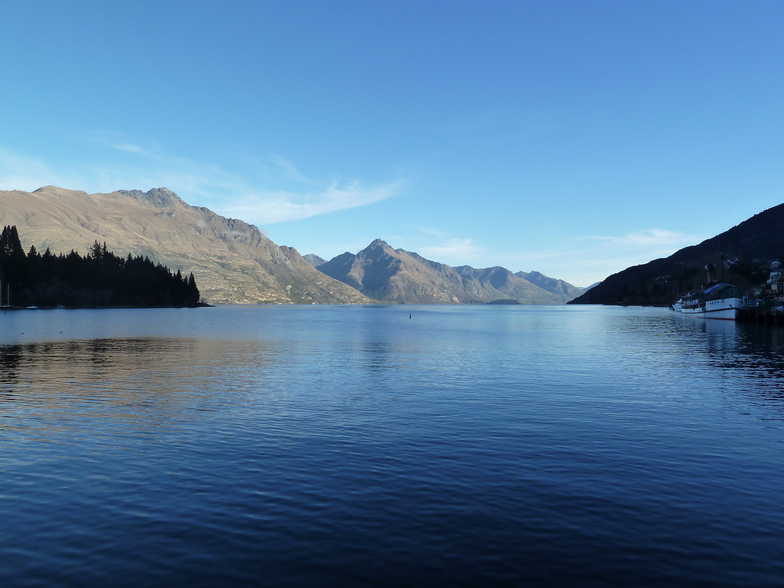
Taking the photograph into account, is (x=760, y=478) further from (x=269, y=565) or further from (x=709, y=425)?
(x=269, y=565)

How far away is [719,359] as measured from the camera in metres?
69.8

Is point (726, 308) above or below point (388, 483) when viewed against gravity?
above

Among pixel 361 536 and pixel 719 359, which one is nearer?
pixel 361 536

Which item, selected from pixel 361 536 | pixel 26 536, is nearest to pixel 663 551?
pixel 361 536

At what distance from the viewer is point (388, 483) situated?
20.9 metres

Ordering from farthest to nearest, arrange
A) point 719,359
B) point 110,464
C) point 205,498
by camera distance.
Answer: point 719,359, point 110,464, point 205,498

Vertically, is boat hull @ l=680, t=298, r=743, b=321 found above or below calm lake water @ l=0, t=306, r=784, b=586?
above

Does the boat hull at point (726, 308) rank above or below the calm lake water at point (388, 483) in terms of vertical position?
above

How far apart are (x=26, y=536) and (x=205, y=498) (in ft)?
18.1

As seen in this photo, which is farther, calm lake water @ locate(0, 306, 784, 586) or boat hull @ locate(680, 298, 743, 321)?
boat hull @ locate(680, 298, 743, 321)

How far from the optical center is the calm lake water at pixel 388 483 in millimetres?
14258

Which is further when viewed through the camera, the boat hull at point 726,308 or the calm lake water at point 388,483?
the boat hull at point 726,308

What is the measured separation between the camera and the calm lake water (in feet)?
46.8

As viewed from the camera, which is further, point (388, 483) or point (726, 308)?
point (726, 308)
